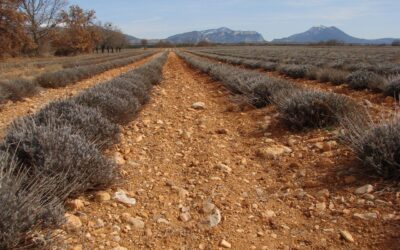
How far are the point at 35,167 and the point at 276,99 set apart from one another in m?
4.66

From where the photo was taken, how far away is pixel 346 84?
11.0 meters

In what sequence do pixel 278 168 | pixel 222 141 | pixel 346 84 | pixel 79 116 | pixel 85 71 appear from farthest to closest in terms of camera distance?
pixel 85 71 → pixel 346 84 → pixel 222 141 → pixel 79 116 → pixel 278 168

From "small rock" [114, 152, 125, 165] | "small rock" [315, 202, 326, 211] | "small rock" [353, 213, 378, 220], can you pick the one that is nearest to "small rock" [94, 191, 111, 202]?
"small rock" [114, 152, 125, 165]

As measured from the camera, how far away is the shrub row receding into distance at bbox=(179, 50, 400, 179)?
3.28 metres

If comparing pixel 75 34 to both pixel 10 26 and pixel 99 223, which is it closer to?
pixel 10 26

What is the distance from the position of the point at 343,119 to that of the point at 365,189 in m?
2.05

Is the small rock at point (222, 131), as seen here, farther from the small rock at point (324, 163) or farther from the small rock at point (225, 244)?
the small rock at point (225, 244)

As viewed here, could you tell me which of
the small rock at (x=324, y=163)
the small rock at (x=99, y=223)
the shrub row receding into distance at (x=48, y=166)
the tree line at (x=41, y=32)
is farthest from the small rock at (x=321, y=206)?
the tree line at (x=41, y=32)

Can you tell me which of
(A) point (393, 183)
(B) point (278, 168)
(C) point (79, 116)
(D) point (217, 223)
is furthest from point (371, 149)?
(C) point (79, 116)

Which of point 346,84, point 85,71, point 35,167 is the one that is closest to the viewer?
point 35,167

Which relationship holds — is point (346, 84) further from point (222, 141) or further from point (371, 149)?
point (371, 149)

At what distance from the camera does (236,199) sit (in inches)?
129

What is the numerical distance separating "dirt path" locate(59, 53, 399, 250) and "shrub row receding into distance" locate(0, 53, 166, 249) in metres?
0.20

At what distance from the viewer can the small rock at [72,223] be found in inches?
102
